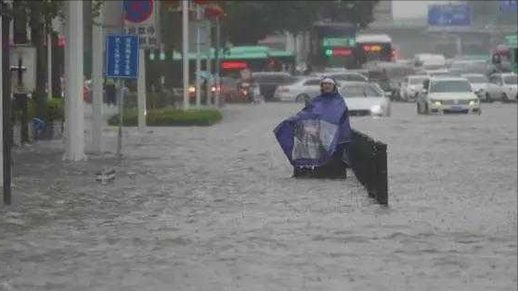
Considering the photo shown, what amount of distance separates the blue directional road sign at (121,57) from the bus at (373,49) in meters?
63.5

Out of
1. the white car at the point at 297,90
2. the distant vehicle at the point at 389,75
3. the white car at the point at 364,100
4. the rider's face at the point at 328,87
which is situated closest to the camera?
the rider's face at the point at 328,87

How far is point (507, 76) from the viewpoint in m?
61.9

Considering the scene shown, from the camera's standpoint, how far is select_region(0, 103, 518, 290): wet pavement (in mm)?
9531

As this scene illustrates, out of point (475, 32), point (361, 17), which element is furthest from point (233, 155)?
→ point (475, 32)

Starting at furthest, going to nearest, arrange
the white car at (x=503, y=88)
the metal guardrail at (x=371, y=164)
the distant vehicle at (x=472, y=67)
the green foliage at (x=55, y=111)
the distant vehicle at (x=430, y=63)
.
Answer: the distant vehicle at (x=430, y=63)
the distant vehicle at (x=472, y=67)
the white car at (x=503, y=88)
the green foliage at (x=55, y=111)
the metal guardrail at (x=371, y=164)

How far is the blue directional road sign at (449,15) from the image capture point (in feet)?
316

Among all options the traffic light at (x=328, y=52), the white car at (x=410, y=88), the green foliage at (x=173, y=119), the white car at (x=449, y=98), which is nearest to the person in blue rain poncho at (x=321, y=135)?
the green foliage at (x=173, y=119)

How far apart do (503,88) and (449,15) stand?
121 feet

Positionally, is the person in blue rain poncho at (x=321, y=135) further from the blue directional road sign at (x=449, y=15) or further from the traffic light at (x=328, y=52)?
the blue directional road sign at (x=449, y=15)

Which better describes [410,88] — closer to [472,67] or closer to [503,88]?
[503,88]

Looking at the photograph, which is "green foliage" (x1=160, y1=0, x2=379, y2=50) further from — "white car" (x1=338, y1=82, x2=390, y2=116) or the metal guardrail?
the metal guardrail

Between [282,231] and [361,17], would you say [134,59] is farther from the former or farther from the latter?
[361,17]

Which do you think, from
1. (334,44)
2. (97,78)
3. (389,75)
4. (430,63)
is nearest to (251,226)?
(97,78)

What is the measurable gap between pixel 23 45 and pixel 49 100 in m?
10.3
